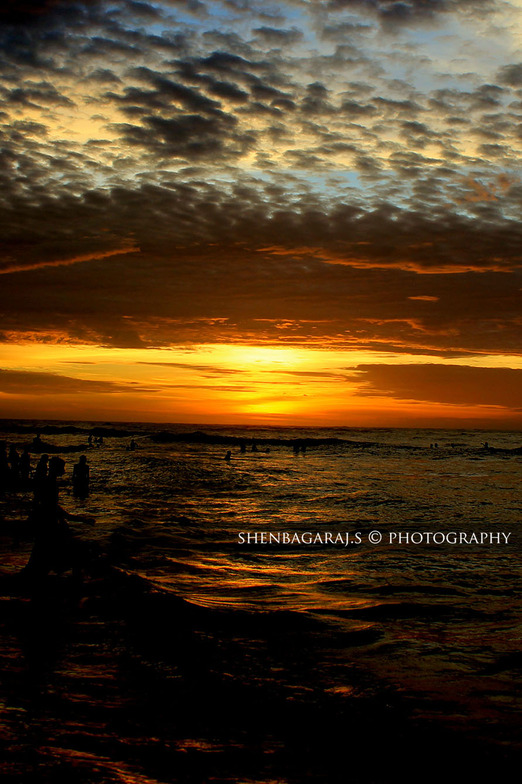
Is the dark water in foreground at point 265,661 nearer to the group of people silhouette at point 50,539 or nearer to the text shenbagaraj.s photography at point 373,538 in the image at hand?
the text shenbagaraj.s photography at point 373,538

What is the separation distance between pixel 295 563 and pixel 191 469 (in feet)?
98.5

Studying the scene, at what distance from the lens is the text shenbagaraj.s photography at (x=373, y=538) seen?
17062mm

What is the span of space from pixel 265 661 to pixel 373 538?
1081cm

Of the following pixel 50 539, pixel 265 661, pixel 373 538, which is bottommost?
pixel 373 538

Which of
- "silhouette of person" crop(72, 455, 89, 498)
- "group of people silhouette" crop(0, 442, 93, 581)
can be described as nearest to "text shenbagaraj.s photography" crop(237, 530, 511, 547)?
"group of people silhouette" crop(0, 442, 93, 581)

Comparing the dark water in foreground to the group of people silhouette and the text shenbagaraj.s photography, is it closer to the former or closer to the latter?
the text shenbagaraj.s photography

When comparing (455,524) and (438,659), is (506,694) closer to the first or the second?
(438,659)

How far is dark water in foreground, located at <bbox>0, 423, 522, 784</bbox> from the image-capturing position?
208 inches

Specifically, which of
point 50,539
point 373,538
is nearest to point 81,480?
point 373,538

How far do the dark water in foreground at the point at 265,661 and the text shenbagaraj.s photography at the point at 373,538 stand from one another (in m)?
0.16

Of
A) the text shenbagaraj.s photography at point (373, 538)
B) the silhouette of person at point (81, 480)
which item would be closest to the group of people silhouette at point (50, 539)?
the text shenbagaraj.s photography at point (373, 538)

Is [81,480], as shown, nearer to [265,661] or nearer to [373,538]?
[373,538]

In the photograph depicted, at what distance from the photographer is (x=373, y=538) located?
17812mm

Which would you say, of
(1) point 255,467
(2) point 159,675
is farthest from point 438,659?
(1) point 255,467
